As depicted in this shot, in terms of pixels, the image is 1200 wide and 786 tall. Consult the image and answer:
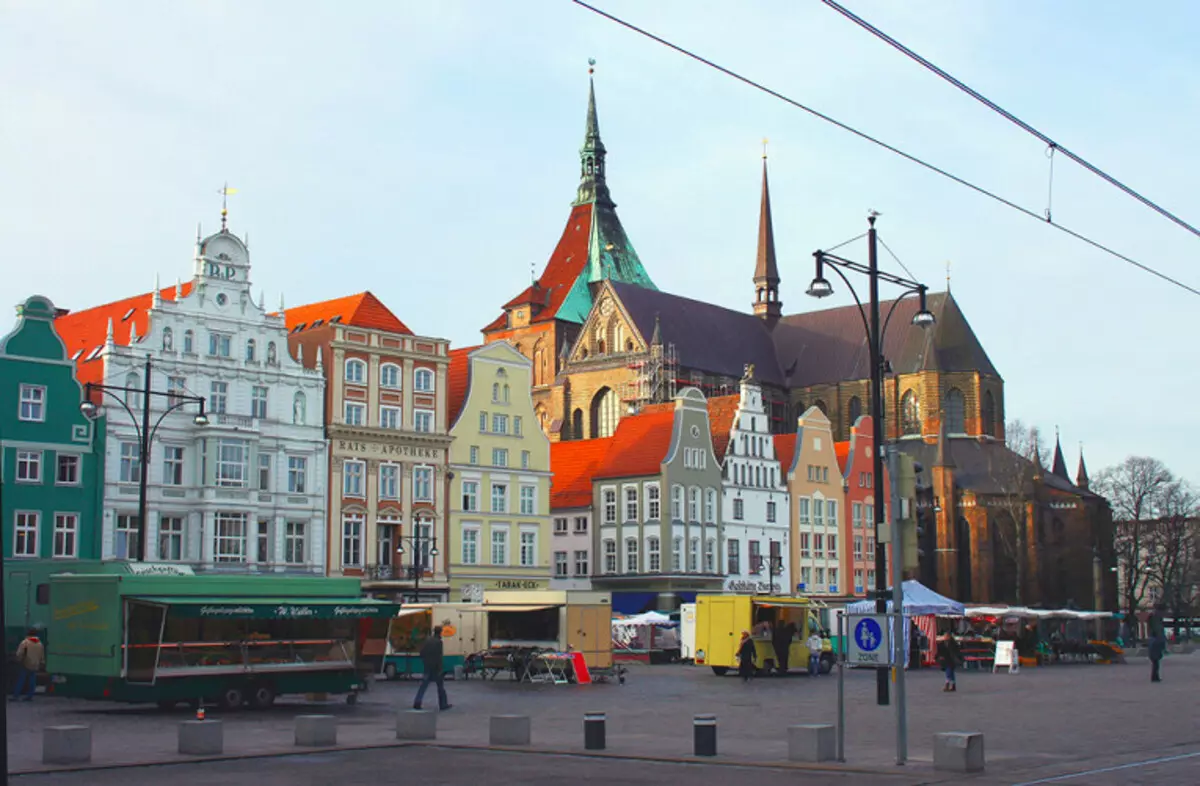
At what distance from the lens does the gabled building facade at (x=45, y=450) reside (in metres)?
48.2

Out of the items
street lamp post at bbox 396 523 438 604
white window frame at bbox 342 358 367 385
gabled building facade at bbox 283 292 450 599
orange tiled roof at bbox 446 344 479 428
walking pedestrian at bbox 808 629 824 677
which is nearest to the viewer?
walking pedestrian at bbox 808 629 824 677

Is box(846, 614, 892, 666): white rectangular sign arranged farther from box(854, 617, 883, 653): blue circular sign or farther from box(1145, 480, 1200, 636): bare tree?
box(1145, 480, 1200, 636): bare tree

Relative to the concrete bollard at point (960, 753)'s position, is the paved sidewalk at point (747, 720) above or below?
below

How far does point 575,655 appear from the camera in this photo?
3859cm

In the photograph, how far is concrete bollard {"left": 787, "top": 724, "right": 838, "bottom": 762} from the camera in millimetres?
17203

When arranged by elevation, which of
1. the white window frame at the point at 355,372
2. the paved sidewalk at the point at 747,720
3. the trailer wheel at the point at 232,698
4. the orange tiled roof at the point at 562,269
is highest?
the orange tiled roof at the point at 562,269

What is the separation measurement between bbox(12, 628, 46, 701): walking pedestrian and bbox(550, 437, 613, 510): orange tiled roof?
143 feet

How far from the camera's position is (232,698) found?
26.8 m

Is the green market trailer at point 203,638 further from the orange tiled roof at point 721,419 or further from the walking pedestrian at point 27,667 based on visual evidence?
the orange tiled roof at point 721,419

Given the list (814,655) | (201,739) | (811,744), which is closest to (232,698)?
(201,739)

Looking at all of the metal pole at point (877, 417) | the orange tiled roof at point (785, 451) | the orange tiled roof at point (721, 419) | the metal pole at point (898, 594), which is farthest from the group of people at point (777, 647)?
the orange tiled roof at point (785, 451)

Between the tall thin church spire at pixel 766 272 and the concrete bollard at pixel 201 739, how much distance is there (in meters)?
114

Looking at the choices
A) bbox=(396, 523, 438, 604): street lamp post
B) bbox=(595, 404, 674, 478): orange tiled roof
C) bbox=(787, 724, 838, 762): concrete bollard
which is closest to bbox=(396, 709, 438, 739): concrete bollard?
bbox=(787, 724, 838, 762): concrete bollard

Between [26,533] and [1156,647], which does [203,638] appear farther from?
[1156,647]
